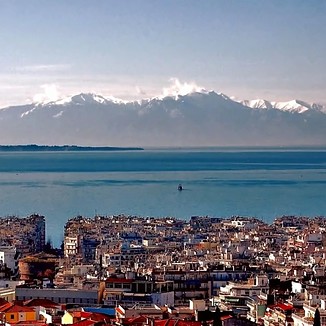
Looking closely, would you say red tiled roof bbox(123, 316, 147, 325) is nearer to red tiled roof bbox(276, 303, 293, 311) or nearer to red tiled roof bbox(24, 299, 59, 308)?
red tiled roof bbox(276, 303, 293, 311)

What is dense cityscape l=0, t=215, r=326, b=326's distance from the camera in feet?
59.5

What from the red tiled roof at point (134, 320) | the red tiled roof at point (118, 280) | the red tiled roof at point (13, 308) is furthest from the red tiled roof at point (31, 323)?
the red tiled roof at point (118, 280)

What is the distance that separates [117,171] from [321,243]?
80.3 metres

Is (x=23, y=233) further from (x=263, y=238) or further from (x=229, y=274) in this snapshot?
(x=229, y=274)

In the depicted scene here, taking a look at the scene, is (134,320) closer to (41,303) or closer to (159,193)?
(41,303)

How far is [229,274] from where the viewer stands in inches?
1022

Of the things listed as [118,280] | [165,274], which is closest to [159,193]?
[165,274]

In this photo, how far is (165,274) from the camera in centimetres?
2472

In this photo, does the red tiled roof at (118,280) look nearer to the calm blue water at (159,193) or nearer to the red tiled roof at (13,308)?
the red tiled roof at (13,308)

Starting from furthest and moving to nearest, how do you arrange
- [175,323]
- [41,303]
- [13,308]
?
[41,303], [13,308], [175,323]

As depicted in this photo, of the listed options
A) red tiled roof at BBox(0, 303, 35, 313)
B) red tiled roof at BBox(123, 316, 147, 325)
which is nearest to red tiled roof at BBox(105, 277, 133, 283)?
red tiled roof at BBox(0, 303, 35, 313)

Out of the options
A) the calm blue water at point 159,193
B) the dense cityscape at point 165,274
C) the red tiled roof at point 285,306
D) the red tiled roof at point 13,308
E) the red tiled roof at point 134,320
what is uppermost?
the calm blue water at point 159,193

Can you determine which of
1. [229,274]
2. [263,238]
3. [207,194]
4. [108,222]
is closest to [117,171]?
[207,194]

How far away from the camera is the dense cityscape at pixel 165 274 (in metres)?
18.1
